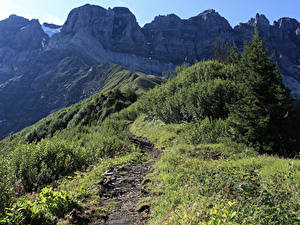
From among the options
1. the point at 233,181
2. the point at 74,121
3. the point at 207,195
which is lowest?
the point at 74,121

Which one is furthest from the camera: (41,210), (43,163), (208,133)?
(208,133)

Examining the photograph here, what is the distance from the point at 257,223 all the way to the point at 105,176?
280 inches

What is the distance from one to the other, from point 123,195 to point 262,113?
13.1m

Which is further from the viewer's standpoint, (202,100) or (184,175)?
(202,100)

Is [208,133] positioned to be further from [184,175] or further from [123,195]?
[123,195]

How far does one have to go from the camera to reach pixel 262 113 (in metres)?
15.5

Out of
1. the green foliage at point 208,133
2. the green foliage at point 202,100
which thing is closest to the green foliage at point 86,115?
the green foliage at point 202,100

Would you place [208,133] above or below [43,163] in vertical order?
above

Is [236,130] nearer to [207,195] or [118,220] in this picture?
[207,195]

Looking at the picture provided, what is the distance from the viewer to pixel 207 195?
5434 mm

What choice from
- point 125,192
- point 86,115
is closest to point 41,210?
point 125,192

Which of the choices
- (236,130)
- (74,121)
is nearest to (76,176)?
(236,130)

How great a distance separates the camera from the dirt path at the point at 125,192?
19.7 ft

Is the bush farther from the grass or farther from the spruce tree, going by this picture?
the spruce tree
